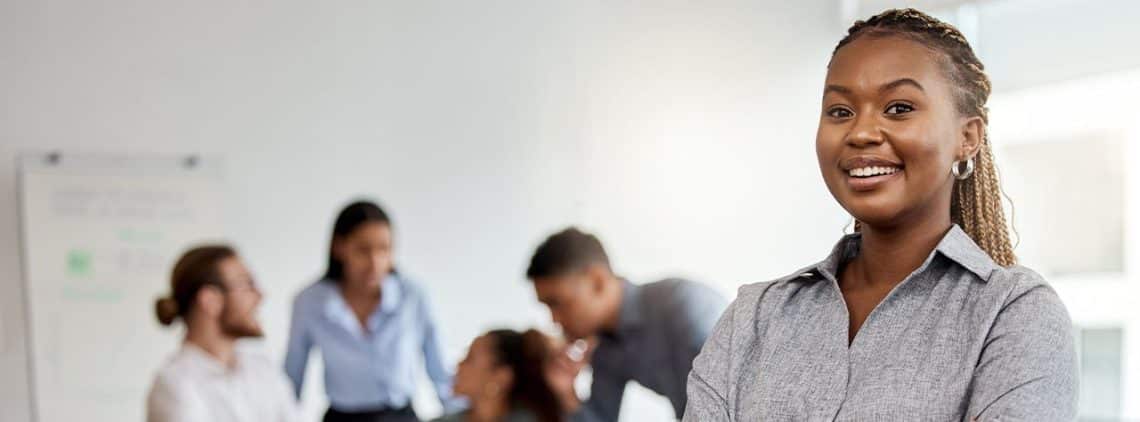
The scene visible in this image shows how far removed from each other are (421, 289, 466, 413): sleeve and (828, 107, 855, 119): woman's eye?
1.99 metres

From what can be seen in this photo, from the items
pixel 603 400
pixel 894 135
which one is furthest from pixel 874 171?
pixel 603 400

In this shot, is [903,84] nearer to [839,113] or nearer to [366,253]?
[839,113]

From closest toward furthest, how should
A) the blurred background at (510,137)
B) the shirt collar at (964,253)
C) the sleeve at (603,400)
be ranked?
1. the shirt collar at (964,253)
2. the blurred background at (510,137)
3. the sleeve at (603,400)

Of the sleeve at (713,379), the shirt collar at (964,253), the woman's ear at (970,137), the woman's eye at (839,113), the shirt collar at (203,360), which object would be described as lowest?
the shirt collar at (203,360)

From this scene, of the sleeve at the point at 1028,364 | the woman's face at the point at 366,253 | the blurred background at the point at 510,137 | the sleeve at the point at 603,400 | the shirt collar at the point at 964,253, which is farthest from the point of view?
the woman's face at the point at 366,253

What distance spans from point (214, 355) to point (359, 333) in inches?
15.6

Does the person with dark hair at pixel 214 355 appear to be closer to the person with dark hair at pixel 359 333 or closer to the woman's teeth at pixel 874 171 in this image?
the person with dark hair at pixel 359 333

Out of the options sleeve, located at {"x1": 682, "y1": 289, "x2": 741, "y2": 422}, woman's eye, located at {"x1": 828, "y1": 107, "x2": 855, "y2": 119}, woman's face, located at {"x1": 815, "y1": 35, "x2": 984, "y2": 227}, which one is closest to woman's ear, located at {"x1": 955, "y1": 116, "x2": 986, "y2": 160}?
woman's face, located at {"x1": 815, "y1": 35, "x2": 984, "y2": 227}

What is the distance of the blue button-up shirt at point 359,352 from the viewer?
3.18 metres

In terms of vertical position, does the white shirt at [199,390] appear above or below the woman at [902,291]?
below

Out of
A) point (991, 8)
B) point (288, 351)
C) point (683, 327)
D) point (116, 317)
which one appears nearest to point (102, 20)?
point (116, 317)

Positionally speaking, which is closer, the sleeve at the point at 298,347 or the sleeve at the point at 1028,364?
the sleeve at the point at 1028,364

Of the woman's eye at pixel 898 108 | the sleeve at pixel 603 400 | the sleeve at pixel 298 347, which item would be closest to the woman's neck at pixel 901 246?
the woman's eye at pixel 898 108

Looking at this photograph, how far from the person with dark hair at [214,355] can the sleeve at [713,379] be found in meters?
1.93
